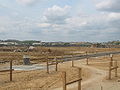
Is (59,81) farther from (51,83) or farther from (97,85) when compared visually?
(97,85)

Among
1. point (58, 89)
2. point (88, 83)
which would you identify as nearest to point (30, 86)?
point (58, 89)

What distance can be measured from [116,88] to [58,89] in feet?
12.1

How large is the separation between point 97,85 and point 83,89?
1.69 metres

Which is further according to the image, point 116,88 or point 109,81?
point 109,81

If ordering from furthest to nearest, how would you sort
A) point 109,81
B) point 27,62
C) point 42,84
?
point 27,62
point 109,81
point 42,84

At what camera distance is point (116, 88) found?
14.2 meters

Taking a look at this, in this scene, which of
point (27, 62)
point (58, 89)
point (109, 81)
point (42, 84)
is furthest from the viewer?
point (27, 62)

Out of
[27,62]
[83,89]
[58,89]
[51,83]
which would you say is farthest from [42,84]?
[27,62]

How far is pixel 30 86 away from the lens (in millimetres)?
14289

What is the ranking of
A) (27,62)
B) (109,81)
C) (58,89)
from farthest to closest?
(27,62)
(109,81)
(58,89)

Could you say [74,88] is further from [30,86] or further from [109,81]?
[109,81]

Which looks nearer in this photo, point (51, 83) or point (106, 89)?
point (106, 89)

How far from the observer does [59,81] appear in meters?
15.9

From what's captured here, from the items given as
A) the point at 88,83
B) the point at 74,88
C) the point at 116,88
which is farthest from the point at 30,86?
the point at 116,88
